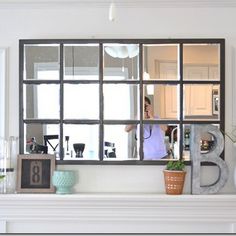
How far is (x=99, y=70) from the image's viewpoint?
2840 mm

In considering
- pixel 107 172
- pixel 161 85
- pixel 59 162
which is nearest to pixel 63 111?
pixel 59 162

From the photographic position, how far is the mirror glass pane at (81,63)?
285cm

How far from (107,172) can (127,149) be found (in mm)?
217

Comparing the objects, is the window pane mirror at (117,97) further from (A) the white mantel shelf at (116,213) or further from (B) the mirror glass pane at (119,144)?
(A) the white mantel shelf at (116,213)

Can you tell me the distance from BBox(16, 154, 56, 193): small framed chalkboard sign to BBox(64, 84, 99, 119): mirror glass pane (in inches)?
13.6

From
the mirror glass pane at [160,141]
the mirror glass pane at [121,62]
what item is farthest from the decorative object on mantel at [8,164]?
the mirror glass pane at [160,141]

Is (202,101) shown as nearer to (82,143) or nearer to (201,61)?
(201,61)

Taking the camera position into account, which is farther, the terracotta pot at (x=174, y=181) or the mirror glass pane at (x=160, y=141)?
the mirror glass pane at (x=160, y=141)
